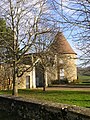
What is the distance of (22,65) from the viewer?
89.8ft

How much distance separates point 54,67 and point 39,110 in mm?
29575

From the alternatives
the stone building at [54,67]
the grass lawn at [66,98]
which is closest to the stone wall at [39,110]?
the grass lawn at [66,98]

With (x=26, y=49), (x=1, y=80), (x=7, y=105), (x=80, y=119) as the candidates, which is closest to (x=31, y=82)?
(x=1, y=80)

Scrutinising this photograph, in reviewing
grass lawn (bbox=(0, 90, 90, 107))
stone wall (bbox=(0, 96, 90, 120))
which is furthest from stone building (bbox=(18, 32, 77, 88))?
stone wall (bbox=(0, 96, 90, 120))

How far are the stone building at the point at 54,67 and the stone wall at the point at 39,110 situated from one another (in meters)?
3.11

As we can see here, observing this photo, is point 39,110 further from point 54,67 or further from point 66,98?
point 54,67

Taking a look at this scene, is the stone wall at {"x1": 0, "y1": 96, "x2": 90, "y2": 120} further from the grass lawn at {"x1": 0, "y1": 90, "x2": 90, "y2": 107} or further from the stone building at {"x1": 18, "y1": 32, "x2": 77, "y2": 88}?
the stone building at {"x1": 18, "y1": 32, "x2": 77, "y2": 88}

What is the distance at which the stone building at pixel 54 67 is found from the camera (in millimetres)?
23578

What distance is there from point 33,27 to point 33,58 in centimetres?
503

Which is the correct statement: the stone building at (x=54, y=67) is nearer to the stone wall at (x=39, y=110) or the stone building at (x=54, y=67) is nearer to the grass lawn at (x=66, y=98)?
the grass lawn at (x=66, y=98)

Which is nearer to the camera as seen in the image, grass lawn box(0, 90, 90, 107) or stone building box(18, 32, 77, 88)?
grass lawn box(0, 90, 90, 107)

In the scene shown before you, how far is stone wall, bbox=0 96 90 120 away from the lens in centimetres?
713

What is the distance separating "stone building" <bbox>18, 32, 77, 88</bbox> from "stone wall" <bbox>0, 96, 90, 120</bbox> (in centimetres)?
311

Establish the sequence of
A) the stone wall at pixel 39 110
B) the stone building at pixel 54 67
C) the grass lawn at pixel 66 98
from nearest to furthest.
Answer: the stone wall at pixel 39 110, the grass lawn at pixel 66 98, the stone building at pixel 54 67
